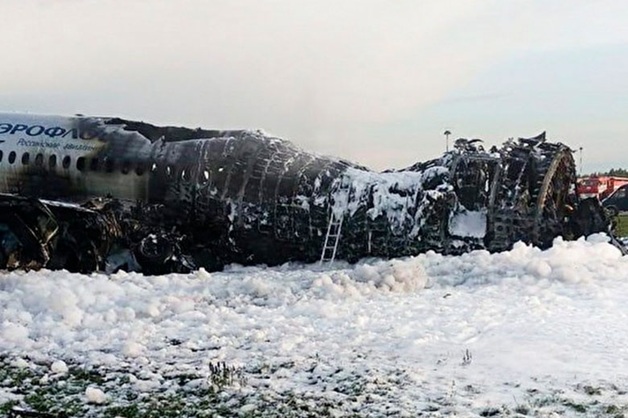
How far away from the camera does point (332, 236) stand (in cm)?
1447

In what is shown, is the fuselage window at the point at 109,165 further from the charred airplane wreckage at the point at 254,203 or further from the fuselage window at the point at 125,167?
the fuselage window at the point at 125,167

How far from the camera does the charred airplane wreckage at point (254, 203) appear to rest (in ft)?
46.2

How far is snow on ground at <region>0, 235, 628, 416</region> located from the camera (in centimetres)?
668

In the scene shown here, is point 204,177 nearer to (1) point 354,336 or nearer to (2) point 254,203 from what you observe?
(2) point 254,203

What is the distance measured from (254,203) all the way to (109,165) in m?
3.04

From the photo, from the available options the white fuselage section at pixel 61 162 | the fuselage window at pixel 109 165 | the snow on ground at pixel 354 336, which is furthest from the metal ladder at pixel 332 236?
the fuselage window at pixel 109 165

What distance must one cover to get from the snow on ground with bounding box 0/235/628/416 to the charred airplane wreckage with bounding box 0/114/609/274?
1342mm

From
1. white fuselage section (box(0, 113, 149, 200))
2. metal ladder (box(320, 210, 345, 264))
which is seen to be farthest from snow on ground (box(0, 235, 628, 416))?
white fuselage section (box(0, 113, 149, 200))

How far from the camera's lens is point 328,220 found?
14.5m

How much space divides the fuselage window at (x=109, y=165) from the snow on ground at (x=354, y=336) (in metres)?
3.81

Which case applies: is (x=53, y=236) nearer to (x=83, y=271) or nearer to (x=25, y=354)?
(x=83, y=271)

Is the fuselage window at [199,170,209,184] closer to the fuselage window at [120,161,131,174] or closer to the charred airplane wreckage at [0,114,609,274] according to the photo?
the charred airplane wreckage at [0,114,609,274]

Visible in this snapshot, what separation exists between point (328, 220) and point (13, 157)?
6.54 m

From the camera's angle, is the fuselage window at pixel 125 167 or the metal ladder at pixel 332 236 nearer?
the metal ladder at pixel 332 236
